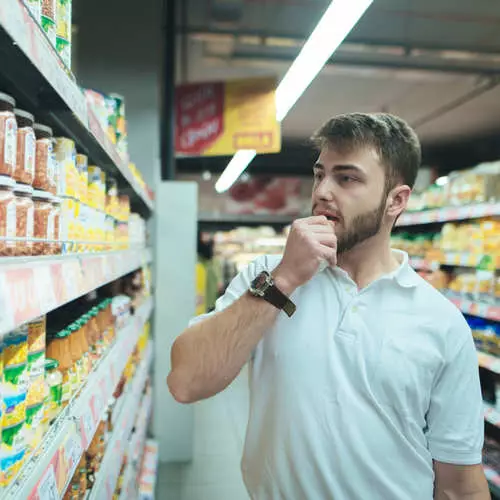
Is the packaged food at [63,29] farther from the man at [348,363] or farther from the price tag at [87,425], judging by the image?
the price tag at [87,425]

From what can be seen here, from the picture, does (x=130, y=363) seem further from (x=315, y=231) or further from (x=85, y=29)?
(x=85, y=29)

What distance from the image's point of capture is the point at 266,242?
40.4 ft

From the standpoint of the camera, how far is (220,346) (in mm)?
1285

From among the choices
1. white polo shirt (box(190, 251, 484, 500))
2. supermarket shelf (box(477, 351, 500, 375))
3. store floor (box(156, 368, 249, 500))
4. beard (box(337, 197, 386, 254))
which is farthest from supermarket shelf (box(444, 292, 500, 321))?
beard (box(337, 197, 386, 254))

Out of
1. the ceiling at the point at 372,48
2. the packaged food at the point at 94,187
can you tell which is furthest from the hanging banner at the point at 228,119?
the packaged food at the point at 94,187

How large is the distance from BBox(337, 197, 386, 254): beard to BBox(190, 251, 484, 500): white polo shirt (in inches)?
5.5

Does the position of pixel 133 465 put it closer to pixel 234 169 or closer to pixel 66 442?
pixel 66 442

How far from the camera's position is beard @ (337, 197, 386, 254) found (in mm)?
1398

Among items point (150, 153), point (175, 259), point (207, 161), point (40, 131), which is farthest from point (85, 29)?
point (207, 161)

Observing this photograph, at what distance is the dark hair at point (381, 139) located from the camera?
4.65ft

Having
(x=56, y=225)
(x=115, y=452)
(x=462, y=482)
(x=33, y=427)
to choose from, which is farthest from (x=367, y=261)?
(x=115, y=452)

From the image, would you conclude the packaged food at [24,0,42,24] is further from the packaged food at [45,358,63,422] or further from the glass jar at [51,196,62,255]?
the packaged food at [45,358,63,422]

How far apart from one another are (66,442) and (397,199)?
1.11 meters

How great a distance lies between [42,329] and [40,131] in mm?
502
